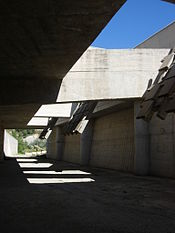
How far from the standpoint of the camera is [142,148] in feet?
59.1

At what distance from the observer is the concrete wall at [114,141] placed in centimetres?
2183

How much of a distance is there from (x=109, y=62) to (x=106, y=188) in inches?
279

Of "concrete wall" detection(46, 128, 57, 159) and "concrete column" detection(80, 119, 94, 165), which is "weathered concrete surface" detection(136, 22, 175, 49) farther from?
"concrete wall" detection(46, 128, 57, 159)

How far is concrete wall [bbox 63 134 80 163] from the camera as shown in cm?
3475

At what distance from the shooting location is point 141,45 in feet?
70.7

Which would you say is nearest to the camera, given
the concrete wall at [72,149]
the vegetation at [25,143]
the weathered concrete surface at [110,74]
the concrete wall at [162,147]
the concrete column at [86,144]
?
the weathered concrete surface at [110,74]

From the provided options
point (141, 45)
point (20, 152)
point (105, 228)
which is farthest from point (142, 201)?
point (20, 152)

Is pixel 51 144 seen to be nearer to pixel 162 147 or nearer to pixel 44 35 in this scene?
pixel 162 147

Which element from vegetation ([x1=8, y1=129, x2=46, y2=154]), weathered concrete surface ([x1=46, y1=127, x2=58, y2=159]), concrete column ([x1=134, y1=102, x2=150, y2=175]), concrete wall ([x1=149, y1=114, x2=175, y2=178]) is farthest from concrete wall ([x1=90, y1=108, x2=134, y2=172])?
vegetation ([x1=8, y1=129, x2=46, y2=154])

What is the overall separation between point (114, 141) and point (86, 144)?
565 centimetres

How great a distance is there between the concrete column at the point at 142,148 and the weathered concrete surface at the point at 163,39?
4.07 meters

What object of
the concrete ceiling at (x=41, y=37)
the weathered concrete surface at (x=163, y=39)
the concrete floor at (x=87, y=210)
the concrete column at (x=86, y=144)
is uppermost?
the weathered concrete surface at (x=163, y=39)

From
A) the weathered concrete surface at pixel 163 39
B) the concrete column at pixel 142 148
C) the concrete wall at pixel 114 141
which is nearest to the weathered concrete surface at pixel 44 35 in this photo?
the concrete column at pixel 142 148

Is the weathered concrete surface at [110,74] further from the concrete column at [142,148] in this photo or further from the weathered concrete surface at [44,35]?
the concrete column at [142,148]
